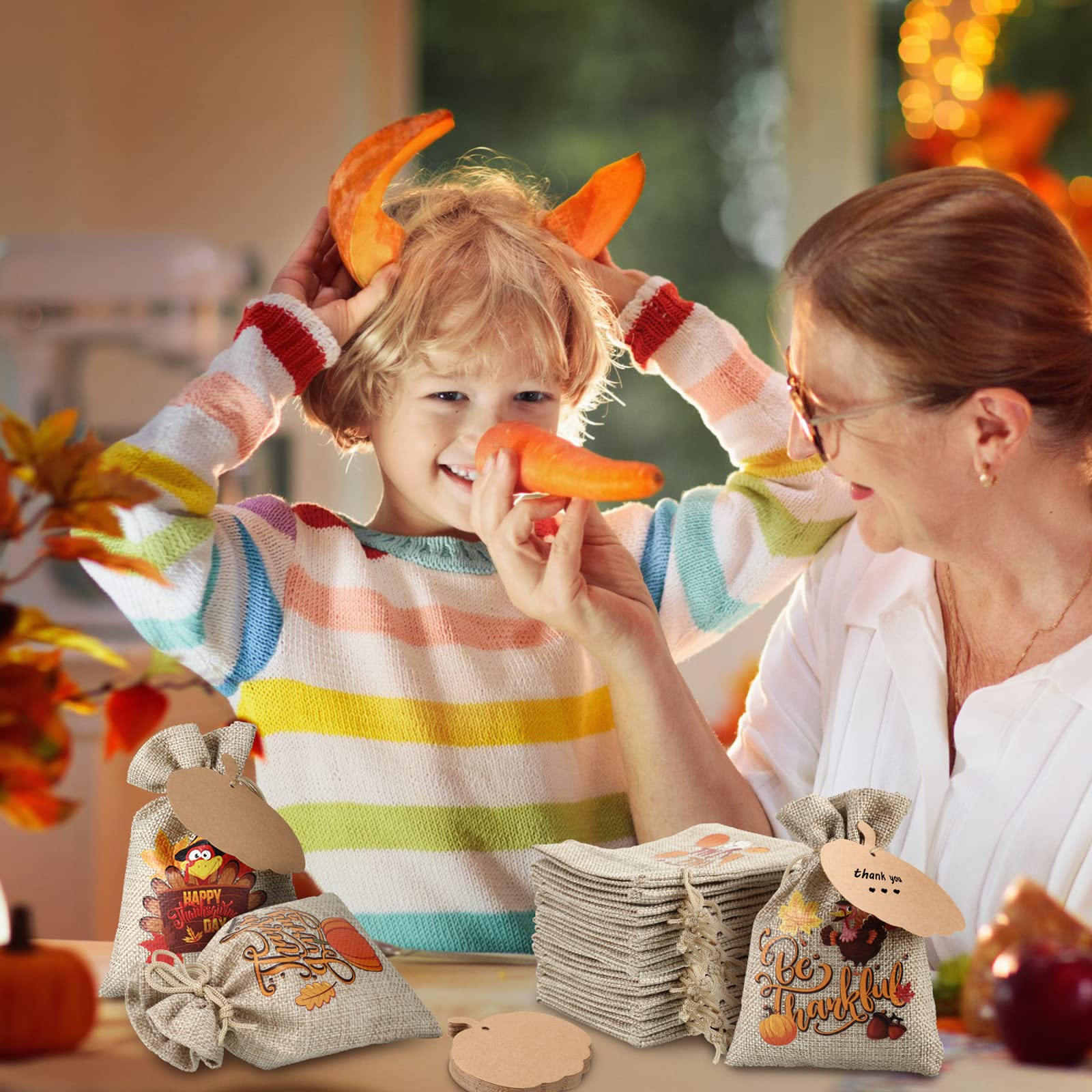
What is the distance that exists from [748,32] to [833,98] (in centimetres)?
29

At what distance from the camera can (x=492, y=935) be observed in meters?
1.14

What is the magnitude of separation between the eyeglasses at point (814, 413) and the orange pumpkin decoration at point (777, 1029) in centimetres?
52

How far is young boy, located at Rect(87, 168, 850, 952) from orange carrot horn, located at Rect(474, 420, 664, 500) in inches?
3.1

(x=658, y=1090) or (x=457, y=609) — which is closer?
(x=658, y=1090)

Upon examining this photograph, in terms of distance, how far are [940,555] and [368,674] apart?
0.54 metres

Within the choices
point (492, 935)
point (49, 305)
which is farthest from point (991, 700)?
point (49, 305)

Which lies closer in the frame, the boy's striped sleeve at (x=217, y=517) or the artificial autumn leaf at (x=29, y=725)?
the artificial autumn leaf at (x=29, y=725)

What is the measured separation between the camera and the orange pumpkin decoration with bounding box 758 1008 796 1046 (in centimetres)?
79

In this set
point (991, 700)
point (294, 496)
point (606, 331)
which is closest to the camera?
point (991, 700)

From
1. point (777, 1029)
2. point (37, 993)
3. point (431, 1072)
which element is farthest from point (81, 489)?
point (777, 1029)

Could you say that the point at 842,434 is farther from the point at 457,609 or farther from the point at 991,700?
the point at 457,609

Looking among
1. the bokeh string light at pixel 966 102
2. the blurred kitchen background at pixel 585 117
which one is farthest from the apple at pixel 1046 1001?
the bokeh string light at pixel 966 102

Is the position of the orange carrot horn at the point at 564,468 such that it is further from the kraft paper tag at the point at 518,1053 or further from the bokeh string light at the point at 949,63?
the bokeh string light at the point at 949,63

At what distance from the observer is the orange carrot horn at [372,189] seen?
1075 millimetres
